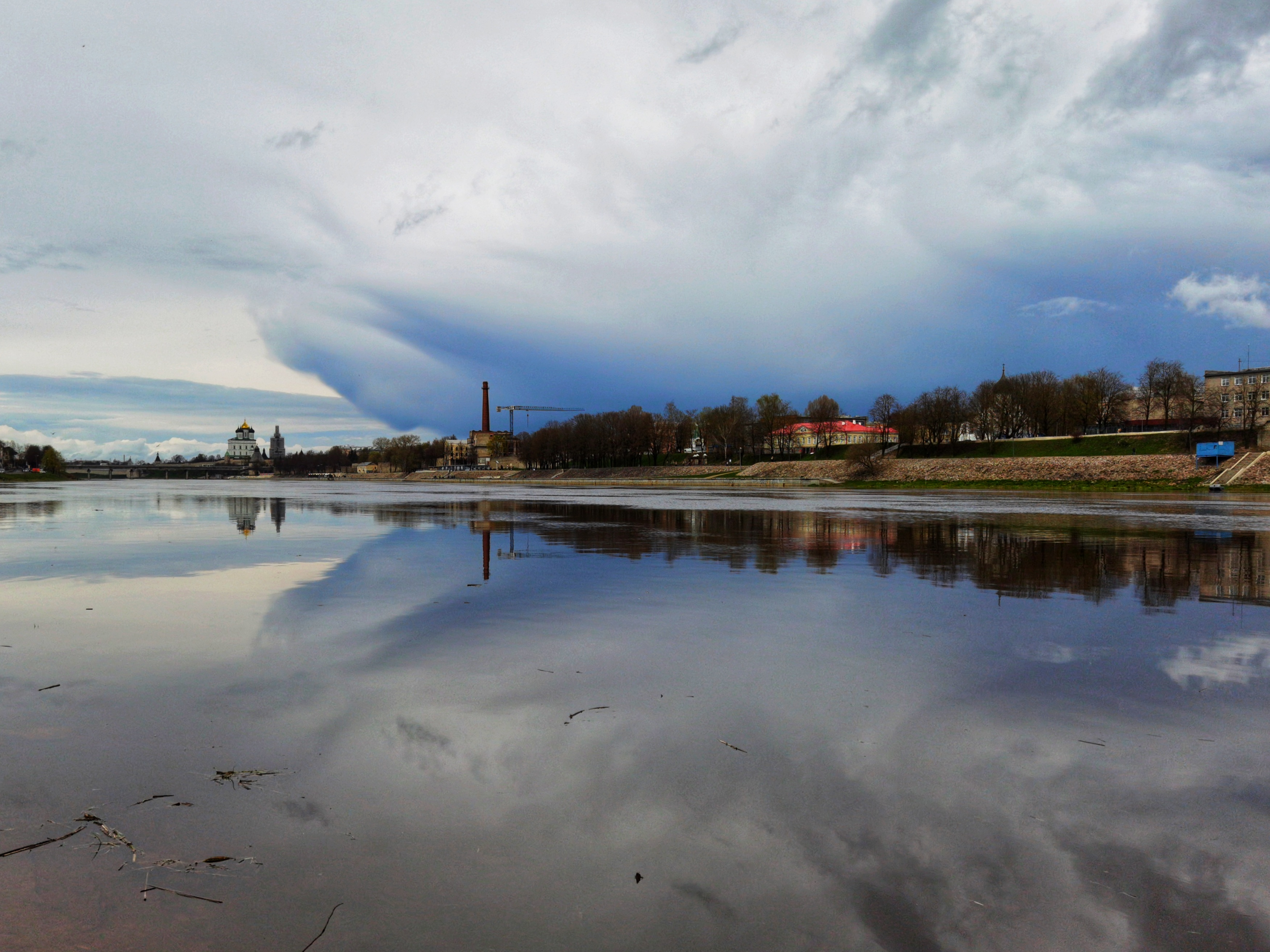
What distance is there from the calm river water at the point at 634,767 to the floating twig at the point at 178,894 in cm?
1

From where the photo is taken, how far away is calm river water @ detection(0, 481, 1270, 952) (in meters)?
3.71

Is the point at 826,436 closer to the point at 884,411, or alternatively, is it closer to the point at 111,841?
the point at 884,411

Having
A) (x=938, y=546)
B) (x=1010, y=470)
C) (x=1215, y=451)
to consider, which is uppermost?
(x=1215, y=451)

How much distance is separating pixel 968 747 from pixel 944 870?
76.8 inches

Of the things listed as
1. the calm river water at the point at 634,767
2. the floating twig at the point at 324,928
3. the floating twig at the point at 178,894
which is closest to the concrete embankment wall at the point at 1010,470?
the calm river water at the point at 634,767

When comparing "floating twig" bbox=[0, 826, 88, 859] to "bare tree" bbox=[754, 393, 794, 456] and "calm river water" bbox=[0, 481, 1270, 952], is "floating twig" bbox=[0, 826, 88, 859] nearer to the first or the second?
"calm river water" bbox=[0, 481, 1270, 952]

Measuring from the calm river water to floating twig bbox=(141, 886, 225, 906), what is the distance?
1 centimetres

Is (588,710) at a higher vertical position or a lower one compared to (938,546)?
higher

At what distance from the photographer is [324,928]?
3578mm

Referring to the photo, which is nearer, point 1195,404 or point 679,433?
point 1195,404

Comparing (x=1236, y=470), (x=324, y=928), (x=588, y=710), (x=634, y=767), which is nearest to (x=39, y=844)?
(x=324, y=928)

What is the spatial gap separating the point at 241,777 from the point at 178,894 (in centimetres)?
139

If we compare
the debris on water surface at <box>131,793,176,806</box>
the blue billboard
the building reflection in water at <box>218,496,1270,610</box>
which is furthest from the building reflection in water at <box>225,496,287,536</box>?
the blue billboard

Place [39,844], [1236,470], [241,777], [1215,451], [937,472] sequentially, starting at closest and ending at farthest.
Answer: [39,844]
[241,777]
[1236,470]
[1215,451]
[937,472]
